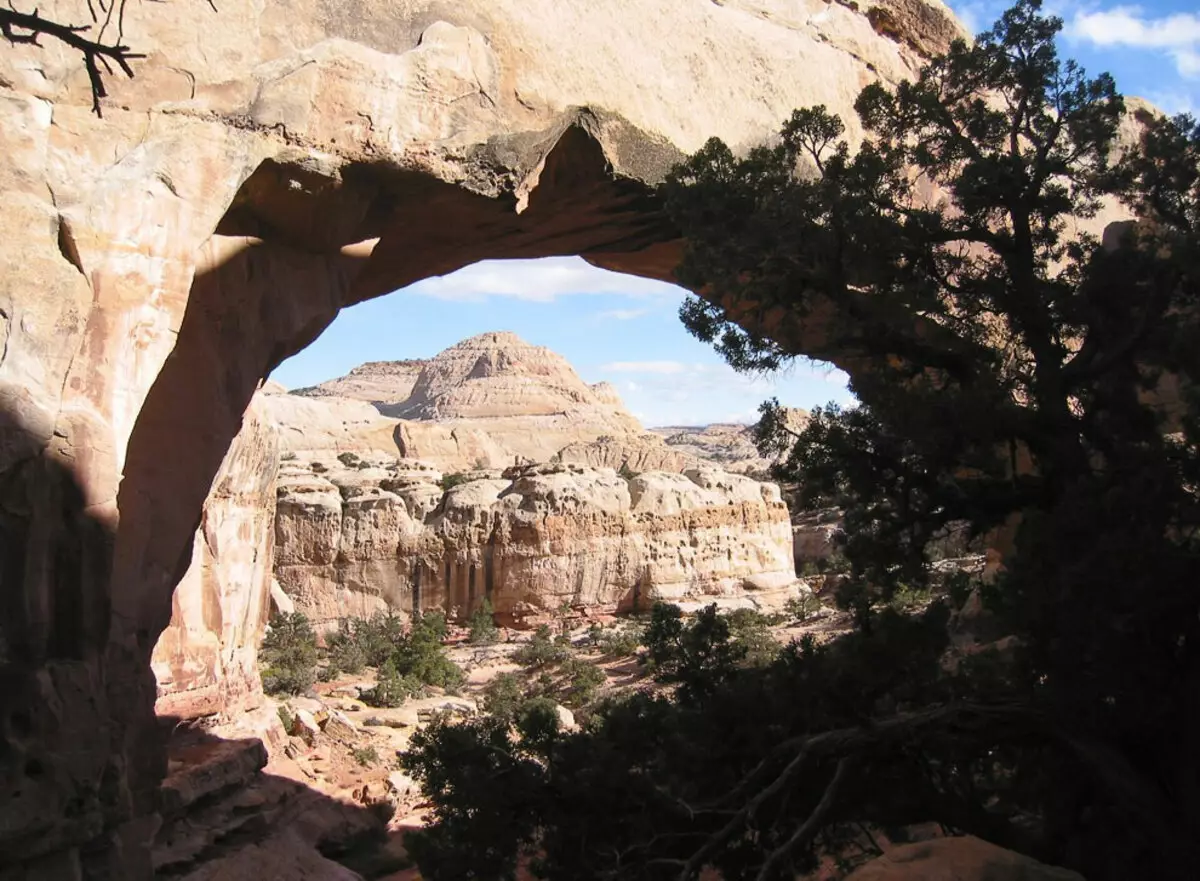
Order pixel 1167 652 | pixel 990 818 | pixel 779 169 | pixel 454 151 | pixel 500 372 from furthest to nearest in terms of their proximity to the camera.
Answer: pixel 500 372
pixel 454 151
pixel 779 169
pixel 990 818
pixel 1167 652

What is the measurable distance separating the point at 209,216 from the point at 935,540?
214 inches

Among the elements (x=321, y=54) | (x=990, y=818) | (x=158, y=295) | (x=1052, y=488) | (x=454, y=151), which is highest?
(x=321, y=54)

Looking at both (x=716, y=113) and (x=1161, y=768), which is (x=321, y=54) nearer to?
(x=716, y=113)

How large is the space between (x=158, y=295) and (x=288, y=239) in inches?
73.6

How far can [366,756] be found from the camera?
14766 mm

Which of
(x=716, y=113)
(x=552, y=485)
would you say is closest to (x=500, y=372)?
(x=552, y=485)

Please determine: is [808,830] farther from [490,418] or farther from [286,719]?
[490,418]

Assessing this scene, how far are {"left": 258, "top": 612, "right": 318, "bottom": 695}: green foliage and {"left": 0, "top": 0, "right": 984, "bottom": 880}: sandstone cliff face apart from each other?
930 cm

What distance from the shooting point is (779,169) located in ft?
25.4

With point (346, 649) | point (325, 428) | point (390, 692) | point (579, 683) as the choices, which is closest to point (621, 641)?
point (579, 683)

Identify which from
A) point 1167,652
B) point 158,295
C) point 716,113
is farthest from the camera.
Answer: point 716,113

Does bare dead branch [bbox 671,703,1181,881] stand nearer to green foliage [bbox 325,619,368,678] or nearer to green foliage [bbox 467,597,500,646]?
green foliage [bbox 325,619,368,678]

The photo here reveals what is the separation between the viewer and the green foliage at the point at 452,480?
3011cm

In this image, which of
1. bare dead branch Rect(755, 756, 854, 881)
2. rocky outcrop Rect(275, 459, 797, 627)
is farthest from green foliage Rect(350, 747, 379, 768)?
rocky outcrop Rect(275, 459, 797, 627)
